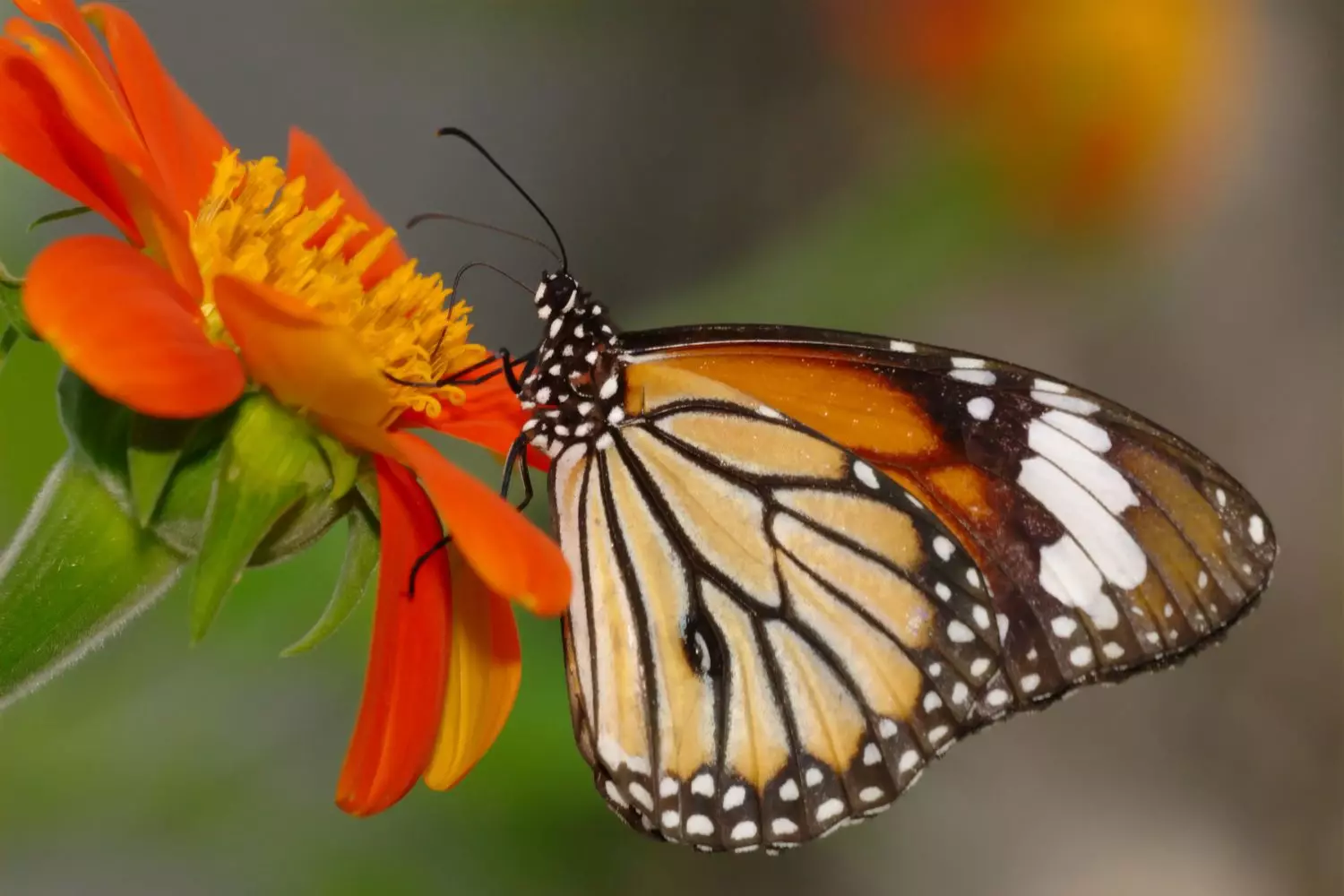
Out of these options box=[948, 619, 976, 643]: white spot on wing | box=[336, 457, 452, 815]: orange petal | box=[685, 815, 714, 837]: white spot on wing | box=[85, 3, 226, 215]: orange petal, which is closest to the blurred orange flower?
box=[948, 619, 976, 643]: white spot on wing

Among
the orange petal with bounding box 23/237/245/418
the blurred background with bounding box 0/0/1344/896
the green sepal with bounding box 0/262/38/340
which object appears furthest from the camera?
the blurred background with bounding box 0/0/1344/896

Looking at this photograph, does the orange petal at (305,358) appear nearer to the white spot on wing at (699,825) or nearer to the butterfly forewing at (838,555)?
the butterfly forewing at (838,555)

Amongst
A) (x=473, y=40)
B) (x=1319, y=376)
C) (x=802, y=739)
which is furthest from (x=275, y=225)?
(x=1319, y=376)

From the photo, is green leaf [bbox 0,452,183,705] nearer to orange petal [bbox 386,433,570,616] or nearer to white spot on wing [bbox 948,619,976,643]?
orange petal [bbox 386,433,570,616]

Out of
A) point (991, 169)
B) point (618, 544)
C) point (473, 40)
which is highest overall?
point (473, 40)

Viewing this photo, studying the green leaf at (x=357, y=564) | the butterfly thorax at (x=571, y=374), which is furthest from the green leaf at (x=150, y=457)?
the butterfly thorax at (x=571, y=374)

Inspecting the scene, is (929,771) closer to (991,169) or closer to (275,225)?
(991,169)

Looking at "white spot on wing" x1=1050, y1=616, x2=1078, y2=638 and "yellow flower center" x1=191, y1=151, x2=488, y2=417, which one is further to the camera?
"white spot on wing" x1=1050, y1=616, x2=1078, y2=638
